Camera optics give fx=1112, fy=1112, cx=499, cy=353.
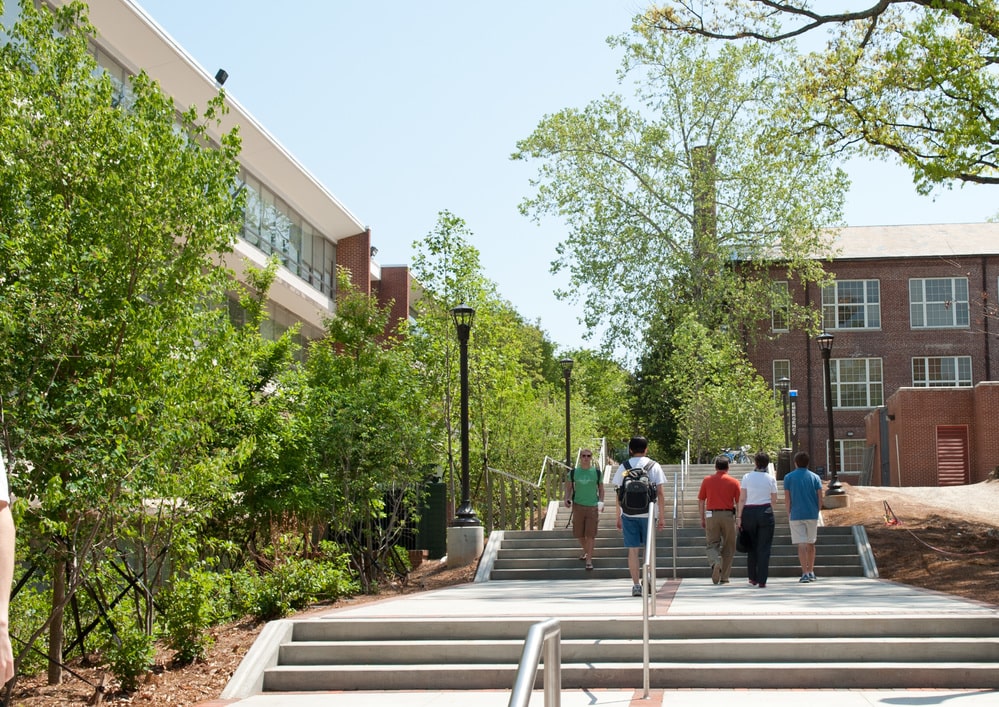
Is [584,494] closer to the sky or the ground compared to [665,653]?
closer to the sky

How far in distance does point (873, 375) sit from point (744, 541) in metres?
41.6

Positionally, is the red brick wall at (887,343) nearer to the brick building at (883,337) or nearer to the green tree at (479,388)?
the brick building at (883,337)

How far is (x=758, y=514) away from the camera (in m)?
13.8

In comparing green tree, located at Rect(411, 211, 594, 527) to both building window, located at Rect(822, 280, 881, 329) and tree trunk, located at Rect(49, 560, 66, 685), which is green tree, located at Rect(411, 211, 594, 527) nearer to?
tree trunk, located at Rect(49, 560, 66, 685)

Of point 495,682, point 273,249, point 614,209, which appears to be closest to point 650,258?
point 614,209

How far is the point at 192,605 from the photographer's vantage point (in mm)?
10117

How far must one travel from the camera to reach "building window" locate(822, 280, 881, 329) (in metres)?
53.1

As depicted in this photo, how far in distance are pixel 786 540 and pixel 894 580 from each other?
3282 mm

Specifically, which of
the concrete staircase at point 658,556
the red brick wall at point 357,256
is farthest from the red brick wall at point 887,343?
the concrete staircase at point 658,556

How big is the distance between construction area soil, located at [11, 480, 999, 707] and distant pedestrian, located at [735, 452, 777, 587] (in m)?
2.34

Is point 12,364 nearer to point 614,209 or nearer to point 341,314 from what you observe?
point 341,314

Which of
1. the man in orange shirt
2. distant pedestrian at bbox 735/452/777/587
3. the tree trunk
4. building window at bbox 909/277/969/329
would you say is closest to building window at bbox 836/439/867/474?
building window at bbox 909/277/969/329

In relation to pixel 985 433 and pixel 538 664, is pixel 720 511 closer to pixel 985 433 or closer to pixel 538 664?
pixel 538 664

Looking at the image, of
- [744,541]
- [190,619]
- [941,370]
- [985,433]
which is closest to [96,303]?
[190,619]
